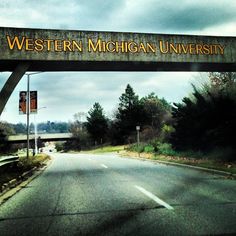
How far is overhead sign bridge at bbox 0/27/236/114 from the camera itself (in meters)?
17.5

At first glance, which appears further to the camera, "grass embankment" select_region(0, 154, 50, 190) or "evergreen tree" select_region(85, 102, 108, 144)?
"evergreen tree" select_region(85, 102, 108, 144)

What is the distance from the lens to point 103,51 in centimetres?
1814

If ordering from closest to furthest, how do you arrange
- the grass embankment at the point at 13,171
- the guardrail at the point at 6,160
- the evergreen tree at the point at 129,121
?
the grass embankment at the point at 13,171
the guardrail at the point at 6,160
the evergreen tree at the point at 129,121

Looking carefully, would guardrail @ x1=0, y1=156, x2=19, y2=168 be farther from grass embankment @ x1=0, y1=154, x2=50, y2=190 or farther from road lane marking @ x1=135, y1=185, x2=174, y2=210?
road lane marking @ x1=135, y1=185, x2=174, y2=210

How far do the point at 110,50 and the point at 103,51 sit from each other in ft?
1.23

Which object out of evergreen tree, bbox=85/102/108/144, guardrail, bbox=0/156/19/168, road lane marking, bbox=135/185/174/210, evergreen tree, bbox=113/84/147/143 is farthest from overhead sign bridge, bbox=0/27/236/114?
evergreen tree, bbox=85/102/108/144

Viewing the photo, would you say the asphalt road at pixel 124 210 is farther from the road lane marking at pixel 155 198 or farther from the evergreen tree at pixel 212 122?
the evergreen tree at pixel 212 122

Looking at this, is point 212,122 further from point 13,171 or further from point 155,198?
point 155,198

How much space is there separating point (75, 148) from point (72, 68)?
363 feet

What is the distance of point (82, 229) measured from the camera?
6.23 metres

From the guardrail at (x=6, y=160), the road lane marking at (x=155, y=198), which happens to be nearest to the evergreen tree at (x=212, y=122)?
the road lane marking at (x=155, y=198)

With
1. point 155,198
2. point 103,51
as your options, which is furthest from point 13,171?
point 155,198

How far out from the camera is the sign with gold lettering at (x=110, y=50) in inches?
687

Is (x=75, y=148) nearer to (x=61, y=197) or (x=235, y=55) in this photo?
(x=235, y=55)
